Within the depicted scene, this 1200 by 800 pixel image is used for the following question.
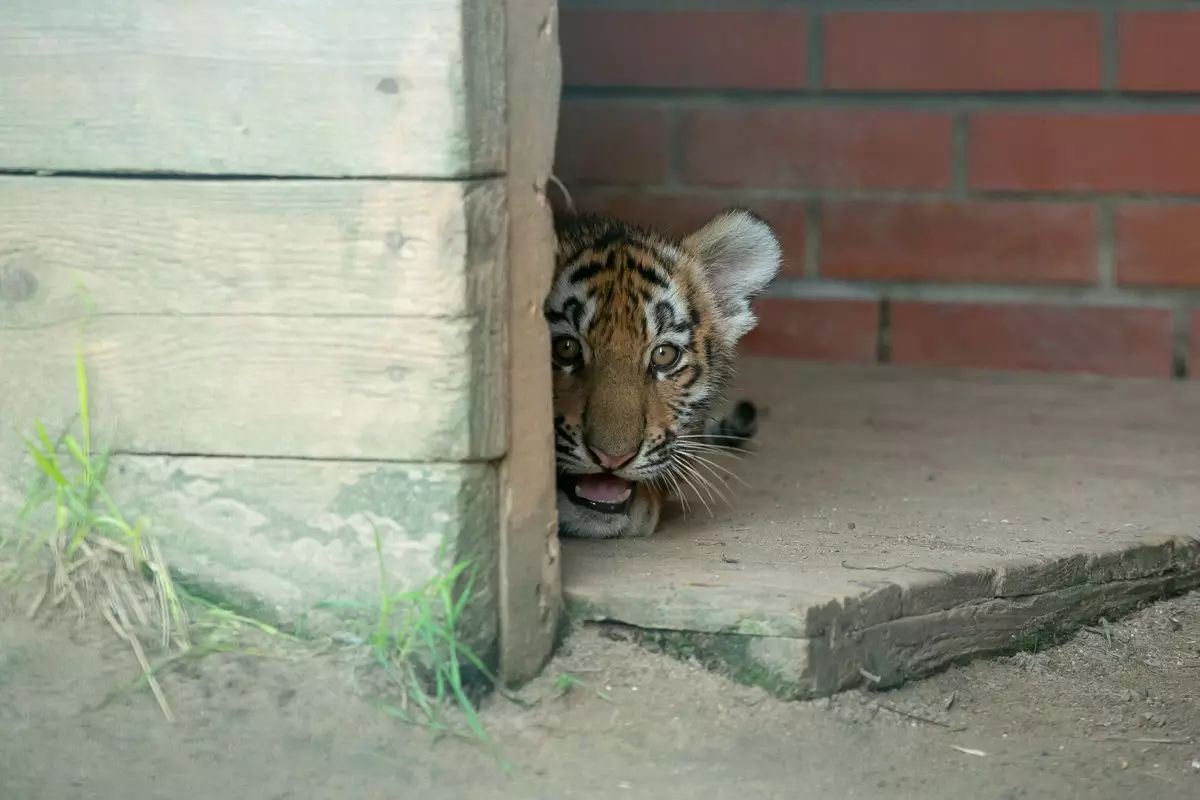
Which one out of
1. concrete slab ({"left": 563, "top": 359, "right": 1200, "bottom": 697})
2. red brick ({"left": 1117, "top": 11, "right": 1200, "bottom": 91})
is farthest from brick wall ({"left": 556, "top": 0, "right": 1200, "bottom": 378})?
concrete slab ({"left": 563, "top": 359, "right": 1200, "bottom": 697})

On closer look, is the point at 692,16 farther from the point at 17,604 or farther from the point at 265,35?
the point at 17,604

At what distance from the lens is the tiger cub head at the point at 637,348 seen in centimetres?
305

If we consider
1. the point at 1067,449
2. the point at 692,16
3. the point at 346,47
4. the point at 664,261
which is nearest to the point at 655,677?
the point at 346,47

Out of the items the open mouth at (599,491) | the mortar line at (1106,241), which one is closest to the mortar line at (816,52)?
the mortar line at (1106,241)

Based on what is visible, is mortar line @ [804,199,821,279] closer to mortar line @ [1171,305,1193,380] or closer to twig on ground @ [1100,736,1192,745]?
mortar line @ [1171,305,1193,380]

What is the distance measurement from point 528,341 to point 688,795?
76cm

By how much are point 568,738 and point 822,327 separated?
3.16 m

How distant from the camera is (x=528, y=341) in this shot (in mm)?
2375

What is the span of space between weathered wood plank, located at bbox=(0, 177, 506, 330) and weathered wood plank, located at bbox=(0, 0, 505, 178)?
0.04 m

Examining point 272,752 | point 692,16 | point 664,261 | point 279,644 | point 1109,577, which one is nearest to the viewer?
point 272,752

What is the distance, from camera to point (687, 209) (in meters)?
5.26

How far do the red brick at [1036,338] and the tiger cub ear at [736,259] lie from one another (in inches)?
61.4

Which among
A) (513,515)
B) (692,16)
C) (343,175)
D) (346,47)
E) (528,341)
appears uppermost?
(692,16)

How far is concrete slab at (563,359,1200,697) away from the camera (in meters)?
2.52
